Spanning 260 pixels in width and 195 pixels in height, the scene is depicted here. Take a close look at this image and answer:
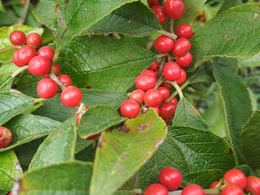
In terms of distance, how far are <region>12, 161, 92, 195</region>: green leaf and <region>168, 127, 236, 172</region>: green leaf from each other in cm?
35

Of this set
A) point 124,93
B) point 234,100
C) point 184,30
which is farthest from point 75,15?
point 234,100

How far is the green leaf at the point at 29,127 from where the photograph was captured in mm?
692

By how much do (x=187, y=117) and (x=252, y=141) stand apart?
25cm

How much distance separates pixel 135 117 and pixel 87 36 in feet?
1.13

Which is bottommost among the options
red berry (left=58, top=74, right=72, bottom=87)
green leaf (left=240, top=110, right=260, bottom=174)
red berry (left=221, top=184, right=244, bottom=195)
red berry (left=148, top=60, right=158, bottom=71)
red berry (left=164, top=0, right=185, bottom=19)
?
green leaf (left=240, top=110, right=260, bottom=174)

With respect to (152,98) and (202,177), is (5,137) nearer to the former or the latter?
(152,98)

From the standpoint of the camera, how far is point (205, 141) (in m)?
0.75

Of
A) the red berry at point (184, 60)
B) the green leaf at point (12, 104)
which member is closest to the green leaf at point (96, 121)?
the green leaf at point (12, 104)

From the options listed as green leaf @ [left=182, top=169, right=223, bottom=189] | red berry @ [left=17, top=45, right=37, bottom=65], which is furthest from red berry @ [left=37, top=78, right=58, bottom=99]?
green leaf @ [left=182, top=169, right=223, bottom=189]

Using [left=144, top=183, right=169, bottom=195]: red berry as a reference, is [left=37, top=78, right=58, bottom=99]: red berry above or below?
above

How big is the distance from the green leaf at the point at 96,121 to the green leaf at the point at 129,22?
31 centimetres

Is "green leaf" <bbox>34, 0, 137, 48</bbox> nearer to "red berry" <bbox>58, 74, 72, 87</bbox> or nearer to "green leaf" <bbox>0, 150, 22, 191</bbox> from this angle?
"red berry" <bbox>58, 74, 72, 87</bbox>

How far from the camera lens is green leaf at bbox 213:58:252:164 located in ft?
3.10

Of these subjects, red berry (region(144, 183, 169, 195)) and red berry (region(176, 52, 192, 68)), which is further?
red berry (region(176, 52, 192, 68))
